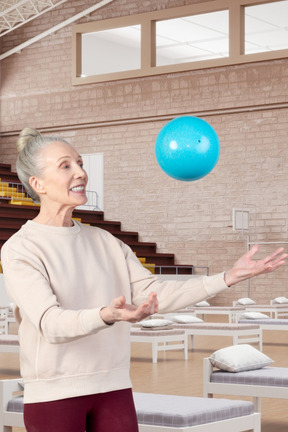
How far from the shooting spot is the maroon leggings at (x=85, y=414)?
1.68m

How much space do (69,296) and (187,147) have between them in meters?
3.93

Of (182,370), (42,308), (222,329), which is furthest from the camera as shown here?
(222,329)

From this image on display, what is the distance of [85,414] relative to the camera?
5.59ft

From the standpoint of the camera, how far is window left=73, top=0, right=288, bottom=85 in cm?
1642

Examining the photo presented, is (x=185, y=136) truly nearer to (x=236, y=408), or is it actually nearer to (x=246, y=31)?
(x=236, y=408)

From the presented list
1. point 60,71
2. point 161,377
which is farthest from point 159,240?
point 161,377

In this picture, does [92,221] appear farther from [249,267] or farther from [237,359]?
[249,267]


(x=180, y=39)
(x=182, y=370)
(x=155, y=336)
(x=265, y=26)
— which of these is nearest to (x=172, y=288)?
(x=182, y=370)

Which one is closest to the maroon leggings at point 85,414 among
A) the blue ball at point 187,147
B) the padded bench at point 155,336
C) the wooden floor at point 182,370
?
the wooden floor at point 182,370

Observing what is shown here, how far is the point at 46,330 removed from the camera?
1614 mm

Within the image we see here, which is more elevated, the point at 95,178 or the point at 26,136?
the point at 95,178

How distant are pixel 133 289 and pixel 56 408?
0.34 metres

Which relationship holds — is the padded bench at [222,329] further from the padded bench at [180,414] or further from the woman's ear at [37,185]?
the woman's ear at [37,185]

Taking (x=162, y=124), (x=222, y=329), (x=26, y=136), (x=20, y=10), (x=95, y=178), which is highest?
(x=20, y=10)
